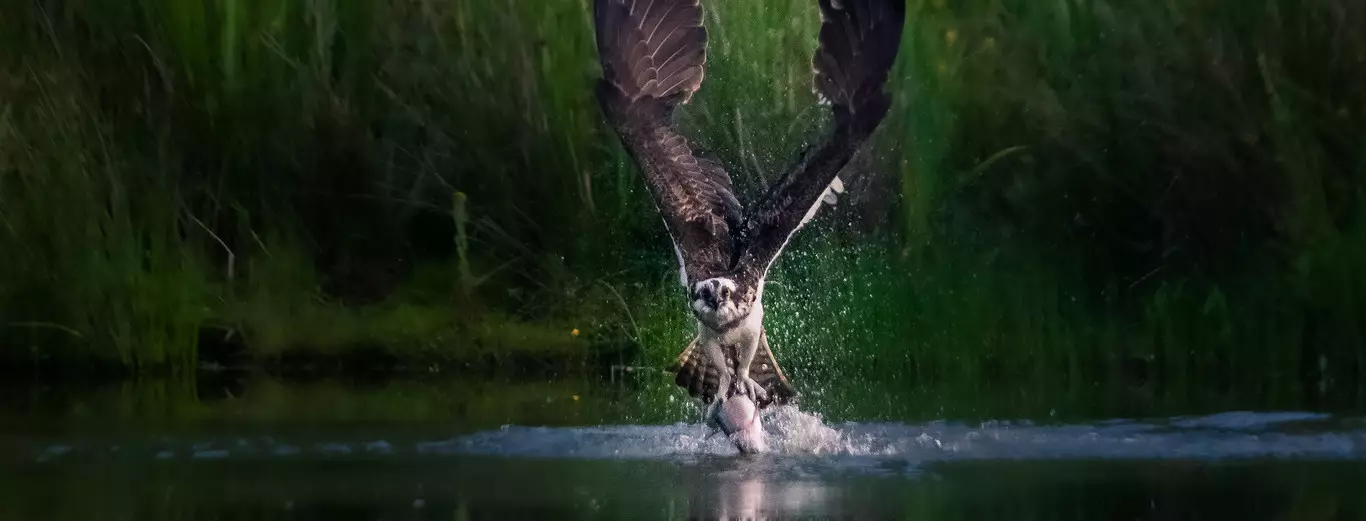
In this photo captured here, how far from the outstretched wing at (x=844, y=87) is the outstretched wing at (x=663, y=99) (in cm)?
34

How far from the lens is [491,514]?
8250mm

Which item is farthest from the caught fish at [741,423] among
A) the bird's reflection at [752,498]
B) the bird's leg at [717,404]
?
the bird's reflection at [752,498]

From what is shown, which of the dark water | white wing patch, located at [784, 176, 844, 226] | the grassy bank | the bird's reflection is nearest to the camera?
the bird's reflection

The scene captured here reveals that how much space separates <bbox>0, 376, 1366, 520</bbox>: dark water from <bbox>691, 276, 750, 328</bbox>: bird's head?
543mm

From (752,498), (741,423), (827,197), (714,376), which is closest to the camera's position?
(752,498)

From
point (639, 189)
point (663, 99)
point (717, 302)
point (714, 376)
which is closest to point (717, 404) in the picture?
point (714, 376)

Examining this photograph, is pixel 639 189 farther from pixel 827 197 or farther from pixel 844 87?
pixel 844 87

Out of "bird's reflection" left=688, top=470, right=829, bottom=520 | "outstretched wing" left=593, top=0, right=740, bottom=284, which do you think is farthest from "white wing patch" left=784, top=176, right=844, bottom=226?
"bird's reflection" left=688, top=470, right=829, bottom=520

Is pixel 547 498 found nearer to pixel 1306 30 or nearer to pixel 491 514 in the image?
pixel 491 514

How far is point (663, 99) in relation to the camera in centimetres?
1087

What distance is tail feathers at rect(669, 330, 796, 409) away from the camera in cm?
1066

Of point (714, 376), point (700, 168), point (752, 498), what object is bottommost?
point (752, 498)

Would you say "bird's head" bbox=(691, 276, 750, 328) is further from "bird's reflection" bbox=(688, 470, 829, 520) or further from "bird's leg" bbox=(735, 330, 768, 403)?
"bird's reflection" bbox=(688, 470, 829, 520)

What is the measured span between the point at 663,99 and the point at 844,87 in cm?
86
